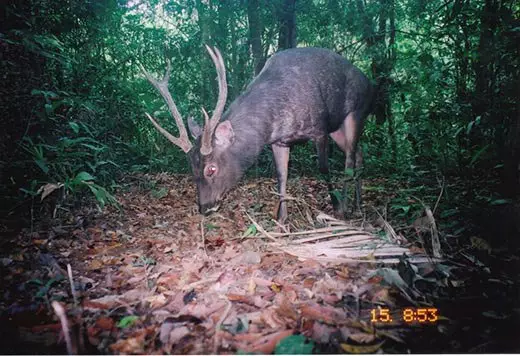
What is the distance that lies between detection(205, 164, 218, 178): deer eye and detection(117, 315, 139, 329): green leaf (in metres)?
2.04

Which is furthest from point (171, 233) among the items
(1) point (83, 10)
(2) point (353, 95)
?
(1) point (83, 10)

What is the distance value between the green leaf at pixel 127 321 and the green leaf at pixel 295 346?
2.53 ft

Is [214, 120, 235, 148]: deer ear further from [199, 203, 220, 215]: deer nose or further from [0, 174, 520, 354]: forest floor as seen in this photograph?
[0, 174, 520, 354]: forest floor

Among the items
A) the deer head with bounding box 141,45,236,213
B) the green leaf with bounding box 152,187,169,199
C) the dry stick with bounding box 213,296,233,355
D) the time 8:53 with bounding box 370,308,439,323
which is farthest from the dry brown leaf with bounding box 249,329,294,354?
the green leaf with bounding box 152,187,169,199

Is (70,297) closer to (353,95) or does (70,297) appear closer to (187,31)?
(353,95)

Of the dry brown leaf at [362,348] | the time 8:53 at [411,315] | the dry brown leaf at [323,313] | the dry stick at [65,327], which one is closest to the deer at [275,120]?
the dry brown leaf at [323,313]

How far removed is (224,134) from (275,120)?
2.36 feet

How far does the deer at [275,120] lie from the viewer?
3615 millimetres

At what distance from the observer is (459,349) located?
53.7 inches

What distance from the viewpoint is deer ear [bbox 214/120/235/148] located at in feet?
12.0

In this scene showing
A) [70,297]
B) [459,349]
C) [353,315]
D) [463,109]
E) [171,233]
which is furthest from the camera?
[463,109]

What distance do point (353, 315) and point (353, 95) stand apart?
3.97 m

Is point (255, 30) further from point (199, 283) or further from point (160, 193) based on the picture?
point (199, 283)

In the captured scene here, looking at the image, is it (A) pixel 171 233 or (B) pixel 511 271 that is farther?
(A) pixel 171 233
